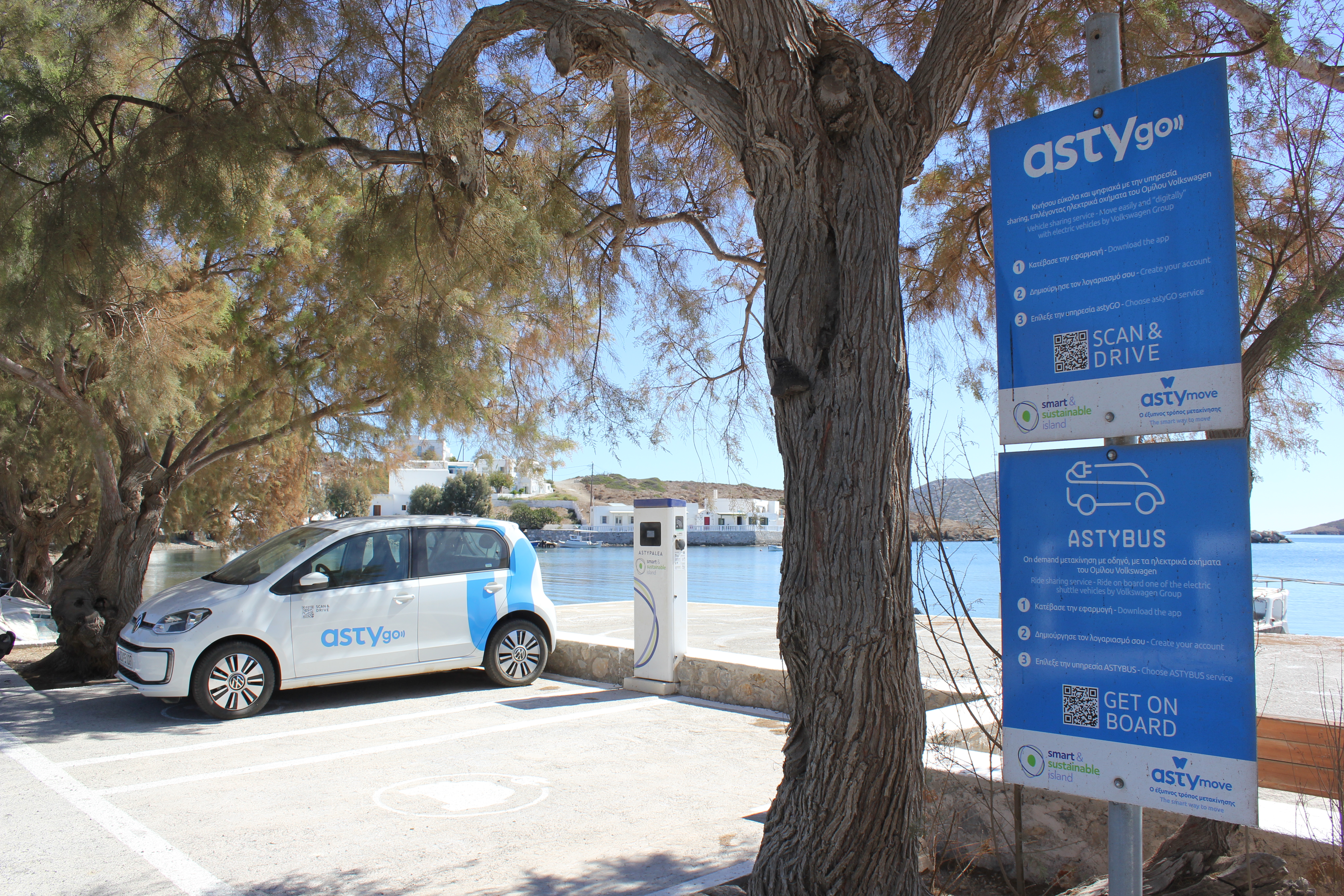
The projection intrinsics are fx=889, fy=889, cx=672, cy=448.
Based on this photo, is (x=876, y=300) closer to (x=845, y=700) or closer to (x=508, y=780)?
(x=845, y=700)

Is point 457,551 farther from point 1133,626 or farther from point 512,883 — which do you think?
point 1133,626

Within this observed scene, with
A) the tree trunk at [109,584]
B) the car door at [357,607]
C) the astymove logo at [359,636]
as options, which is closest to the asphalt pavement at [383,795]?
the car door at [357,607]

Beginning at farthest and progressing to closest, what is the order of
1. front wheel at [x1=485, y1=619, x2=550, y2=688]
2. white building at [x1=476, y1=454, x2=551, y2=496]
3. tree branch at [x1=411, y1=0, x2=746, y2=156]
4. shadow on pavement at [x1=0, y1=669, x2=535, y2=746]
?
white building at [x1=476, y1=454, x2=551, y2=496] → front wheel at [x1=485, y1=619, x2=550, y2=688] → shadow on pavement at [x1=0, y1=669, x2=535, y2=746] → tree branch at [x1=411, y1=0, x2=746, y2=156]

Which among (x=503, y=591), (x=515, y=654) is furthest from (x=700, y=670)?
(x=503, y=591)

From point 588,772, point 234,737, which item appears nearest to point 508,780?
point 588,772

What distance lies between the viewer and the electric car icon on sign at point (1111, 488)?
230 cm

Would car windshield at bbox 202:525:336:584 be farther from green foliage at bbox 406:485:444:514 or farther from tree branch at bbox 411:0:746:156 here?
green foliage at bbox 406:485:444:514

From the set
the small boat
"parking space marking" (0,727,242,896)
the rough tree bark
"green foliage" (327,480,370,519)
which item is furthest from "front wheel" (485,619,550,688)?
the small boat

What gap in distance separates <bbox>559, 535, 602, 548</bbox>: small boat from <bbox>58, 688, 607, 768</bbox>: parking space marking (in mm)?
84846

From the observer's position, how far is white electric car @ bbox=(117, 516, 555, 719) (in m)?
7.24

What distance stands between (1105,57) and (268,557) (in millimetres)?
7739

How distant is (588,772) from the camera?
5730mm

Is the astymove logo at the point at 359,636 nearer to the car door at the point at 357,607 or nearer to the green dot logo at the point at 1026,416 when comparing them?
the car door at the point at 357,607

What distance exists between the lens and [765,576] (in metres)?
47.3
